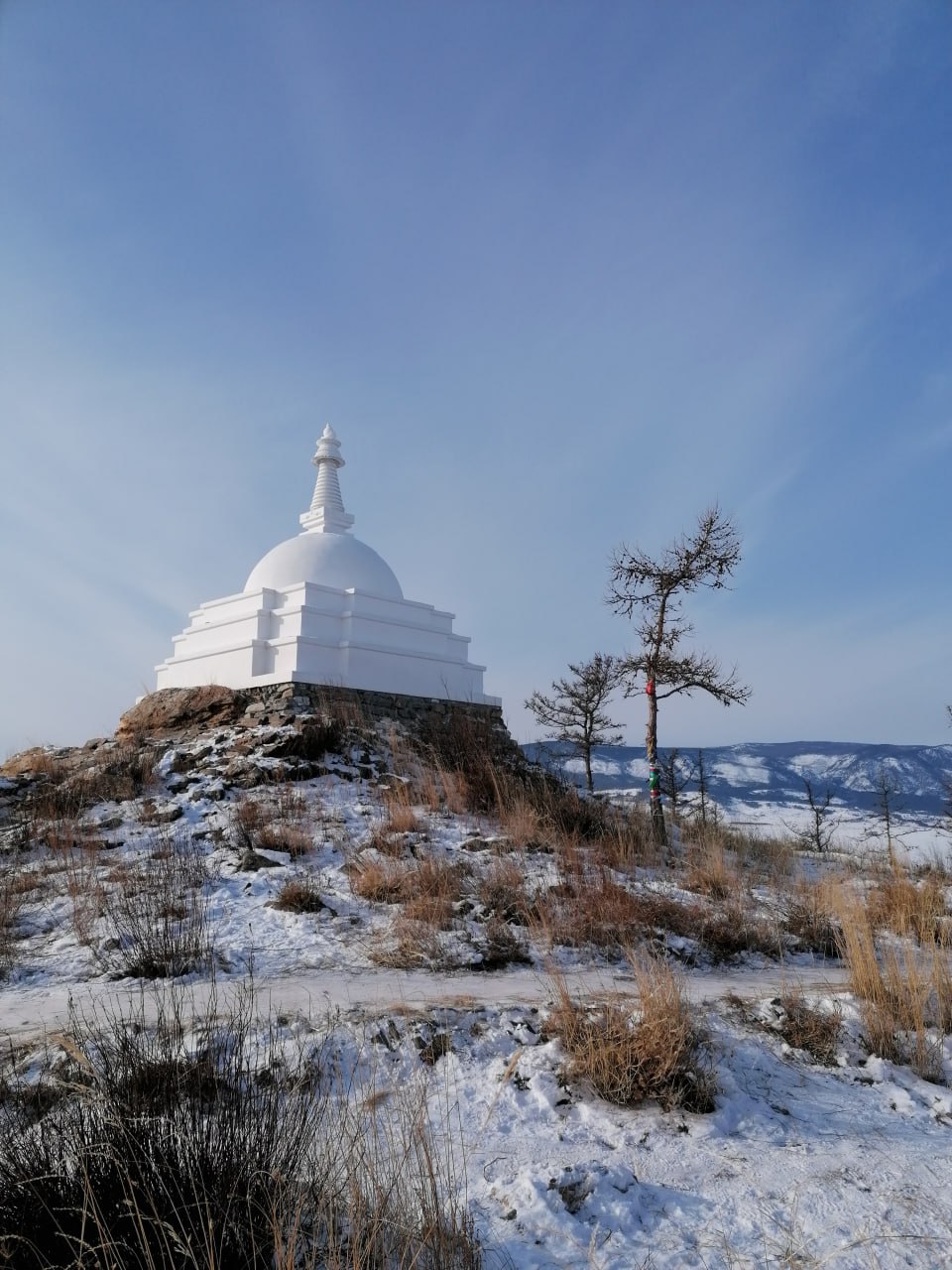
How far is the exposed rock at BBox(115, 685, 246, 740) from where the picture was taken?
50.5 feet

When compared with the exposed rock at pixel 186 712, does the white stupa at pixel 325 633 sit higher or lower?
higher

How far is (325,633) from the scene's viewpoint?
54.1 feet

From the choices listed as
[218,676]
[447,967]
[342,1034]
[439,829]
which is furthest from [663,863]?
[218,676]

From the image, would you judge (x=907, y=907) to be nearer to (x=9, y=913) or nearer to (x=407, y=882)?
(x=407, y=882)

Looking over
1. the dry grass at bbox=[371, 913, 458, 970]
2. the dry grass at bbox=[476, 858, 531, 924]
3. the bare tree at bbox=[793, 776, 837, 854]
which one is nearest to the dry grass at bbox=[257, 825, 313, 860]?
the dry grass at bbox=[476, 858, 531, 924]

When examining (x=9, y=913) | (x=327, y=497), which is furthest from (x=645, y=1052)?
(x=327, y=497)

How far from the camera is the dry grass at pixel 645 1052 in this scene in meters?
3.91

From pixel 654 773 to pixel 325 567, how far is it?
9638 mm

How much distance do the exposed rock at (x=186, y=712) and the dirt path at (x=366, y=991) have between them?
32.8 ft

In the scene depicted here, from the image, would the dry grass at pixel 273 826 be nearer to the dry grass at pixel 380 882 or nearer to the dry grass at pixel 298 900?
the dry grass at pixel 380 882

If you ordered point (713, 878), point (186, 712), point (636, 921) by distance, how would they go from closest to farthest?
point (636, 921) → point (713, 878) → point (186, 712)

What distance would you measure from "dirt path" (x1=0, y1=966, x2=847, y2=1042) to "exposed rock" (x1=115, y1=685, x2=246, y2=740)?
10004mm

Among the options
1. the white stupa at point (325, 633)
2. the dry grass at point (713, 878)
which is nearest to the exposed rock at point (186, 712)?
the white stupa at point (325, 633)

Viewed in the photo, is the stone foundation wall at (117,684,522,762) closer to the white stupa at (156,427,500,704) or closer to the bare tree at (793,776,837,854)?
the white stupa at (156,427,500,704)
